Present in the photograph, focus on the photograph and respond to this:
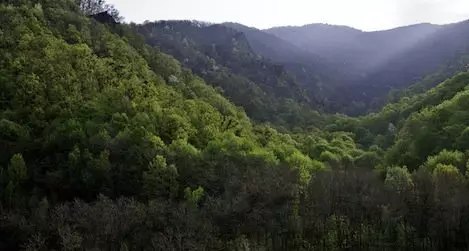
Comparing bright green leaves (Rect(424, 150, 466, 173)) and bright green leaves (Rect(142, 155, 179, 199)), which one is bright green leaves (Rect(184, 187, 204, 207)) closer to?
bright green leaves (Rect(142, 155, 179, 199))

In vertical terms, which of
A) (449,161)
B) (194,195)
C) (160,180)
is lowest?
(194,195)

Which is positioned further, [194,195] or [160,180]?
[160,180]

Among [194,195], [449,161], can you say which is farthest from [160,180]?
[449,161]

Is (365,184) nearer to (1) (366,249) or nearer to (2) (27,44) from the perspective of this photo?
(1) (366,249)

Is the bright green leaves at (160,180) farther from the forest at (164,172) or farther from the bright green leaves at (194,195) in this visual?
the bright green leaves at (194,195)

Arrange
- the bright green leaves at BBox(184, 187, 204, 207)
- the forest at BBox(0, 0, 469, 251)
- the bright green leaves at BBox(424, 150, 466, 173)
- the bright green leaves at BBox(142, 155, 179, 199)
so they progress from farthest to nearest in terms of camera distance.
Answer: the bright green leaves at BBox(424, 150, 466, 173)
the bright green leaves at BBox(142, 155, 179, 199)
the bright green leaves at BBox(184, 187, 204, 207)
the forest at BBox(0, 0, 469, 251)

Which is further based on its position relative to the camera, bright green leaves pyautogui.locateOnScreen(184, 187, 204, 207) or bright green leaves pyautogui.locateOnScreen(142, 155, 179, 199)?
bright green leaves pyautogui.locateOnScreen(142, 155, 179, 199)

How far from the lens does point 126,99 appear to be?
115m

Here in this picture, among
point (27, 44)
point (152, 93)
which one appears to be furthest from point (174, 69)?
point (27, 44)

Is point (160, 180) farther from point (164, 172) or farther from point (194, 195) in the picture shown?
point (194, 195)

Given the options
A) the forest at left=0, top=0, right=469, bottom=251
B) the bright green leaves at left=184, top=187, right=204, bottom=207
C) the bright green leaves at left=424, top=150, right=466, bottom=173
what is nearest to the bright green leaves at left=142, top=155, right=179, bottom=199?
the forest at left=0, top=0, right=469, bottom=251

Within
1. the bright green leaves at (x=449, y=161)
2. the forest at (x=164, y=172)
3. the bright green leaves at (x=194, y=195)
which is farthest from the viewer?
the bright green leaves at (x=449, y=161)

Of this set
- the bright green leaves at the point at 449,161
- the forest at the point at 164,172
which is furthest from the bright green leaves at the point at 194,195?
the bright green leaves at the point at 449,161

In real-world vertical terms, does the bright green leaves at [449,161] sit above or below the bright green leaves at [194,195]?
above
